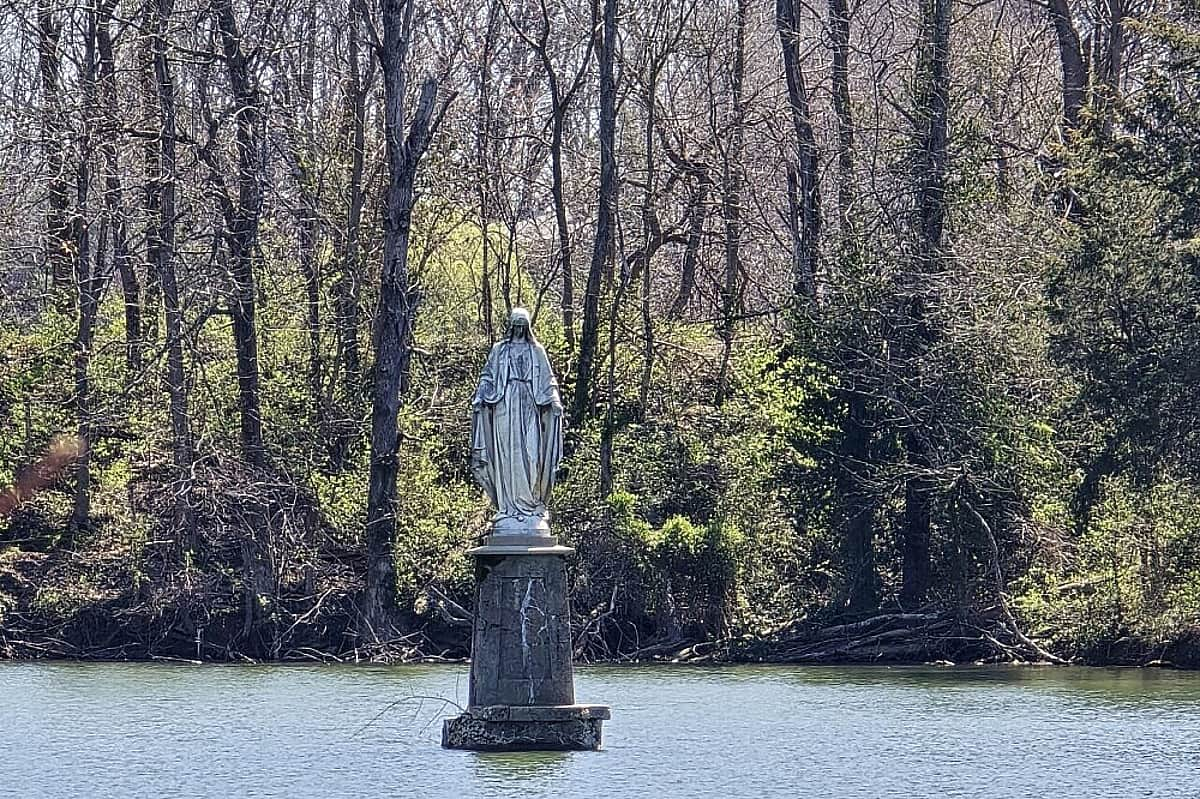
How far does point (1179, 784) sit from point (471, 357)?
66.0 feet

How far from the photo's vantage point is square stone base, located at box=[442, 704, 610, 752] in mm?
15938

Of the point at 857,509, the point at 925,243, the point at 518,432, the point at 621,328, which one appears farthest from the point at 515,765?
the point at 621,328

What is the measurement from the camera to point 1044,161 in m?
32.1

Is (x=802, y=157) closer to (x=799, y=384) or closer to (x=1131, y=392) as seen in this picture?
(x=799, y=384)

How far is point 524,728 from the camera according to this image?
52.4ft

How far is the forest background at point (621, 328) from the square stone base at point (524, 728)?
35.7 ft

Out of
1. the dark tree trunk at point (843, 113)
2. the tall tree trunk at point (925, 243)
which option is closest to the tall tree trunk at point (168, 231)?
the dark tree trunk at point (843, 113)

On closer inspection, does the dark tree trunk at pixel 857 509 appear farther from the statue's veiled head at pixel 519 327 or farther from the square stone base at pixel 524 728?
the square stone base at pixel 524 728

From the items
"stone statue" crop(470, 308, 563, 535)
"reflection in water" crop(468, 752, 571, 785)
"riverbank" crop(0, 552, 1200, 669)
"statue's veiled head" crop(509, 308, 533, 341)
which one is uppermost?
"statue's veiled head" crop(509, 308, 533, 341)

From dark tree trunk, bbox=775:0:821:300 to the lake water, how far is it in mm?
9217

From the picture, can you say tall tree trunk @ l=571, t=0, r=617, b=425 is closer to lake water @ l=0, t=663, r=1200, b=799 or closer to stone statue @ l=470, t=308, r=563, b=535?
lake water @ l=0, t=663, r=1200, b=799

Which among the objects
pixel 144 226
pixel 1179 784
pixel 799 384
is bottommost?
pixel 1179 784

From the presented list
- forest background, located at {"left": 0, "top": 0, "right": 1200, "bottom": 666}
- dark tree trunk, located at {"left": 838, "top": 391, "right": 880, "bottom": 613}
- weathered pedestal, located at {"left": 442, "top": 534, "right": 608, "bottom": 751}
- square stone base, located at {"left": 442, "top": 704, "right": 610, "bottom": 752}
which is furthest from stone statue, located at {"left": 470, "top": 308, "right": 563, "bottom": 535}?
dark tree trunk, located at {"left": 838, "top": 391, "right": 880, "bottom": 613}

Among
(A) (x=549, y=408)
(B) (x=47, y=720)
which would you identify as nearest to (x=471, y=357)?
(B) (x=47, y=720)
